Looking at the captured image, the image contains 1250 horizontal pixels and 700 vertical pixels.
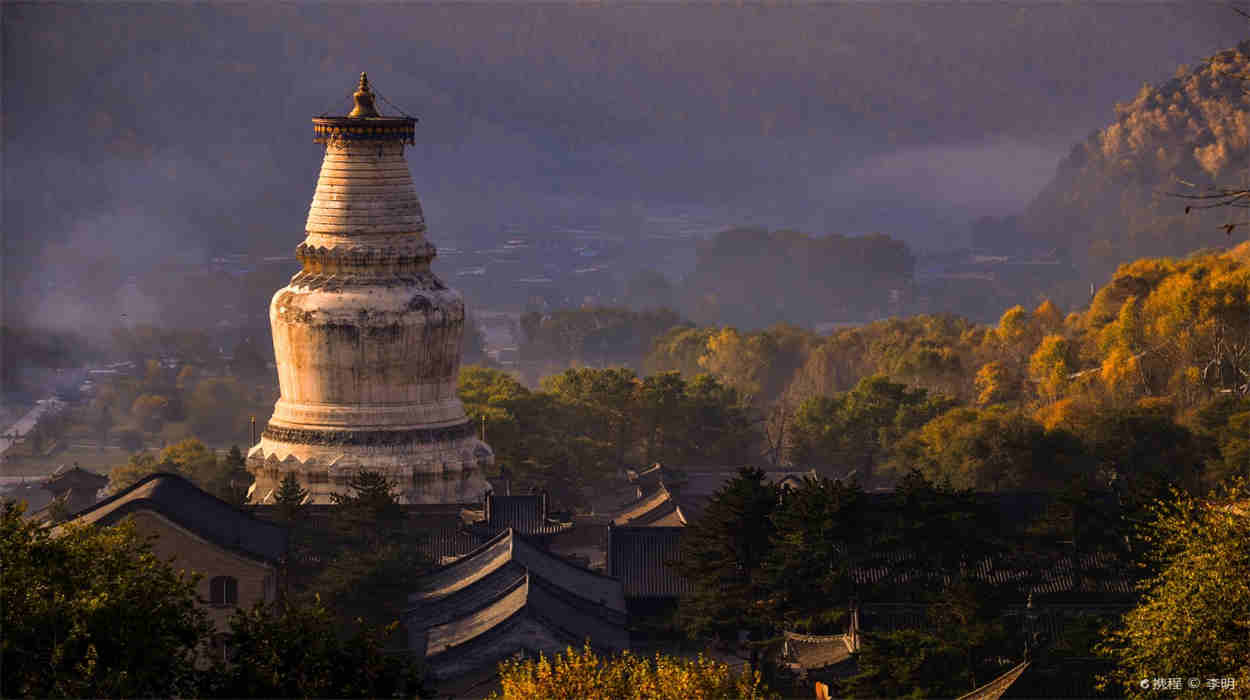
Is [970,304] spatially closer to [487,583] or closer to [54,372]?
[54,372]

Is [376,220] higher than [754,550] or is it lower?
higher

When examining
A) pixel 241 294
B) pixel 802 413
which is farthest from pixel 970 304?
pixel 802 413

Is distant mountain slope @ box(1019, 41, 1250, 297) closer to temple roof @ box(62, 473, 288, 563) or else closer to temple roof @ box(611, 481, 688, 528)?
temple roof @ box(611, 481, 688, 528)

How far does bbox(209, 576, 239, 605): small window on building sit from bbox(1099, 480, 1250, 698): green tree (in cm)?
1593

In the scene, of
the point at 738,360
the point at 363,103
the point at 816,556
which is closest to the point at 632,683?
the point at 816,556

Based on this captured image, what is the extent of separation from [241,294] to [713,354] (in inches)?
1122

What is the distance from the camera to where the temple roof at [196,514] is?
129ft

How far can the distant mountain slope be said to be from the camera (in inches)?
5187

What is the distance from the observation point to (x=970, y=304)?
166125mm

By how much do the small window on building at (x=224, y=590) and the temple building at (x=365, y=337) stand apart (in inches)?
416

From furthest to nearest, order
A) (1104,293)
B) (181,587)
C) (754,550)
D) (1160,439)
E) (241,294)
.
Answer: (241,294) → (1104,293) → (1160,439) → (754,550) → (181,587)

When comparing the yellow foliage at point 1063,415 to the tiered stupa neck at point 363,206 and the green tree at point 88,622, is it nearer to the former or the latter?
A: the tiered stupa neck at point 363,206

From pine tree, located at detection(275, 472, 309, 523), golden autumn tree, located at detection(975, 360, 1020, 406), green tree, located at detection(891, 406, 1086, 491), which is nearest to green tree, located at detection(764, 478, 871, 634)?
pine tree, located at detection(275, 472, 309, 523)

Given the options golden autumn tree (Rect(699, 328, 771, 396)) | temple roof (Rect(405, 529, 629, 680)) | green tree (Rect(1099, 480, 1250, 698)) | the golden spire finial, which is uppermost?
the golden spire finial
